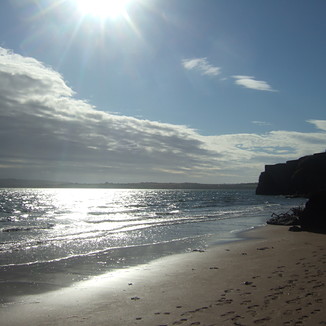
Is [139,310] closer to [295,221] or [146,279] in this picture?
[146,279]

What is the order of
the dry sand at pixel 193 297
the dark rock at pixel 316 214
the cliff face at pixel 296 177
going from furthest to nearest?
the cliff face at pixel 296 177 < the dark rock at pixel 316 214 < the dry sand at pixel 193 297

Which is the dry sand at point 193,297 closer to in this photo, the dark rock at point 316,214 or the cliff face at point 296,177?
the dark rock at point 316,214

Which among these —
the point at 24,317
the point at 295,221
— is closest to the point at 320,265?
the point at 24,317

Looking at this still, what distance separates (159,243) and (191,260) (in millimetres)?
5490

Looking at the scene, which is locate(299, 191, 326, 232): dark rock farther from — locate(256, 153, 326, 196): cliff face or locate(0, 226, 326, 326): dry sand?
locate(256, 153, 326, 196): cliff face

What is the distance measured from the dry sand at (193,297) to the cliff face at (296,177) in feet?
308

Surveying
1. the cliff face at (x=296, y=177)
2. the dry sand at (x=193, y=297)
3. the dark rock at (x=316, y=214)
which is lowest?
the dry sand at (x=193, y=297)

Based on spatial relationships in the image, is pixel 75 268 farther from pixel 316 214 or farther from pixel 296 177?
pixel 296 177

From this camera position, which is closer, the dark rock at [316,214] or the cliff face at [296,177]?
the dark rock at [316,214]

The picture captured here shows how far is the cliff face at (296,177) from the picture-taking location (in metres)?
114

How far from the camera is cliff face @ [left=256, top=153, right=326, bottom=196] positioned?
374 ft

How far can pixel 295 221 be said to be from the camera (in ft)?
89.6

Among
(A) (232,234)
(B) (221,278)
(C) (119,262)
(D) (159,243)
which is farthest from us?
(A) (232,234)

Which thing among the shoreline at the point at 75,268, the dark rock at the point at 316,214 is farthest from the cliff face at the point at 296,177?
the shoreline at the point at 75,268
